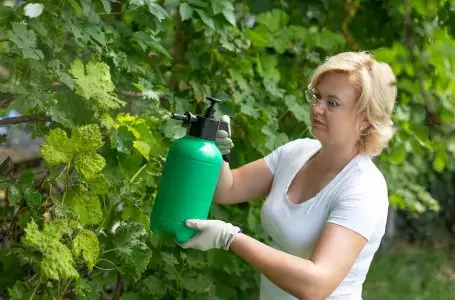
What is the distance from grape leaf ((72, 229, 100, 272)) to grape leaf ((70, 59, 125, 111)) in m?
0.33

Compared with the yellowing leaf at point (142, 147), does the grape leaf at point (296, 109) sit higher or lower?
higher

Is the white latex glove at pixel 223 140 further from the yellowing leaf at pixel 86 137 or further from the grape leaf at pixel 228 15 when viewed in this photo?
the grape leaf at pixel 228 15

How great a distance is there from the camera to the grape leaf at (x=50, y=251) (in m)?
1.84

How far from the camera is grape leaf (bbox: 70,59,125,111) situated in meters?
2.03

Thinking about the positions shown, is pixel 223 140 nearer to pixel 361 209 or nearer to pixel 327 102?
pixel 327 102

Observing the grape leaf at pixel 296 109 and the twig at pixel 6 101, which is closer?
the twig at pixel 6 101

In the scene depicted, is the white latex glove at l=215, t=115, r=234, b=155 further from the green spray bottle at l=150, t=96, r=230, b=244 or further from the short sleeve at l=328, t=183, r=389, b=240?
the short sleeve at l=328, t=183, r=389, b=240

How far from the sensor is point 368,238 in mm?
2086

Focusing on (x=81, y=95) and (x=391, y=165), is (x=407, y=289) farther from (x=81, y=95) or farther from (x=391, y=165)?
(x=81, y=95)

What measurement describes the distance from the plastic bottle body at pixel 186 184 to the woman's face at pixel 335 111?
358 millimetres

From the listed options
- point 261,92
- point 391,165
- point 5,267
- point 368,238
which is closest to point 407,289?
point 391,165

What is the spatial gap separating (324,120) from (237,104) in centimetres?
73

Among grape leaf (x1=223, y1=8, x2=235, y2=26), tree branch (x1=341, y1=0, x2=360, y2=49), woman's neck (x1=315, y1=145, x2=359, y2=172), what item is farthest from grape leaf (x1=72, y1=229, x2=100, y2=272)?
tree branch (x1=341, y1=0, x2=360, y2=49)

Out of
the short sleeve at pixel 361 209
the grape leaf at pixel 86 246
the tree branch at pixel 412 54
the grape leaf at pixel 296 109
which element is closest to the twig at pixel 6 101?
the grape leaf at pixel 86 246
